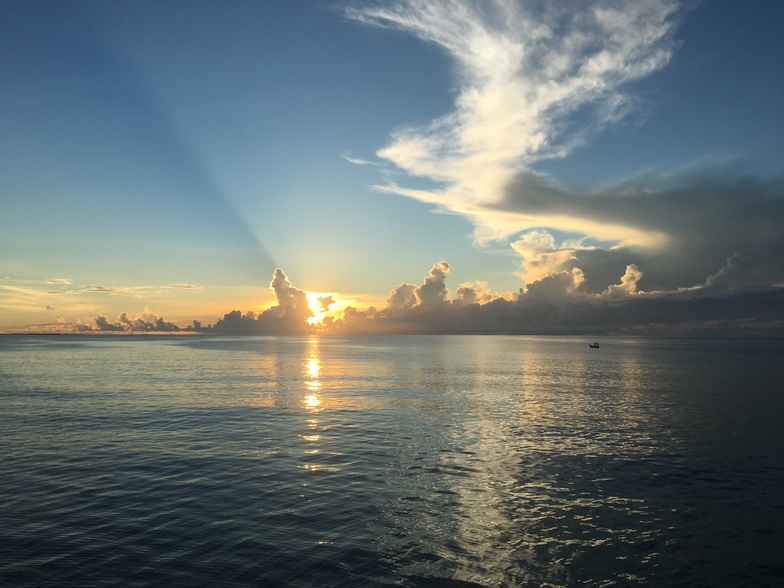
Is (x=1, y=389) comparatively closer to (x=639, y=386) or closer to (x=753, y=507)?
(x=753, y=507)

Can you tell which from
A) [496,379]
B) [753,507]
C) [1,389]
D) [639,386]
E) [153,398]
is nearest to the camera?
[753,507]

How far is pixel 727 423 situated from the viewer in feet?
168

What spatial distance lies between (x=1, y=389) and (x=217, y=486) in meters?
69.0

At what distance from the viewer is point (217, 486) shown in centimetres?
2939

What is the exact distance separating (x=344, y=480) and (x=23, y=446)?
1050 inches

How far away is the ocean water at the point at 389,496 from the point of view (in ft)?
64.2

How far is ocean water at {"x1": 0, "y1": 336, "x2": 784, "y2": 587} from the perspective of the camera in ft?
64.2

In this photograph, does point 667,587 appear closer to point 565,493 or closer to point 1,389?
point 565,493

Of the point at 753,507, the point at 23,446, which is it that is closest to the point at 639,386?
the point at 753,507

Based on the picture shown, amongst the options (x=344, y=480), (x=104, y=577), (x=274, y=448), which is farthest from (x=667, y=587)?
(x=274, y=448)

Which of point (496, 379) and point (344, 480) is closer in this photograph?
point (344, 480)

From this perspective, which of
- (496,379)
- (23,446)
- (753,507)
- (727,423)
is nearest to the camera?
(753,507)

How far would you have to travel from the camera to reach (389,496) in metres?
27.8

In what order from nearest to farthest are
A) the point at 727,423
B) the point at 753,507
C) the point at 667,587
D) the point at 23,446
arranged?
the point at 667,587 < the point at 753,507 < the point at 23,446 < the point at 727,423
